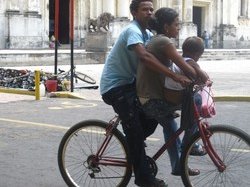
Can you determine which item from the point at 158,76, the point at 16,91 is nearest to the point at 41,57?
the point at 16,91

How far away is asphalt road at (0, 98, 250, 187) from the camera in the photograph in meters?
6.32

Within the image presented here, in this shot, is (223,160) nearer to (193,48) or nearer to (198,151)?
(198,151)

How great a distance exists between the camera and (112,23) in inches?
1489

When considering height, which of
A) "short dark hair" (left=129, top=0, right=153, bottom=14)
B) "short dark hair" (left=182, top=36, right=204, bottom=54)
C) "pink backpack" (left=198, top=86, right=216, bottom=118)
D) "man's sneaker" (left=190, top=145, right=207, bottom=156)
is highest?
"short dark hair" (left=129, top=0, right=153, bottom=14)

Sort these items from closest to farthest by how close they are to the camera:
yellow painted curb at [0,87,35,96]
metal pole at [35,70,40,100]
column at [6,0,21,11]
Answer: metal pole at [35,70,40,100]
yellow painted curb at [0,87,35,96]
column at [6,0,21,11]

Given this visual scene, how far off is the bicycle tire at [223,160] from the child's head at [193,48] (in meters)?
0.73

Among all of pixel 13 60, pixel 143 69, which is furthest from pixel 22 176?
pixel 13 60

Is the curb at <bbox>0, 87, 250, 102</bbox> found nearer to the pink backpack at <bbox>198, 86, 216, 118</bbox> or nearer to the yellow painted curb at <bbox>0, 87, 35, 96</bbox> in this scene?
the yellow painted curb at <bbox>0, 87, 35, 96</bbox>

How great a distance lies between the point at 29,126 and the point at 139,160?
5.15m

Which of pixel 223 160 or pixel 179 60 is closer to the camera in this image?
pixel 179 60

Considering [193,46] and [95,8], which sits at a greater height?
[95,8]

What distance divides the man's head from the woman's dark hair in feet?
0.18

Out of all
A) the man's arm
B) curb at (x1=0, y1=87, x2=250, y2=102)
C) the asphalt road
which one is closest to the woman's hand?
the man's arm

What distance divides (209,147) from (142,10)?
1281mm
